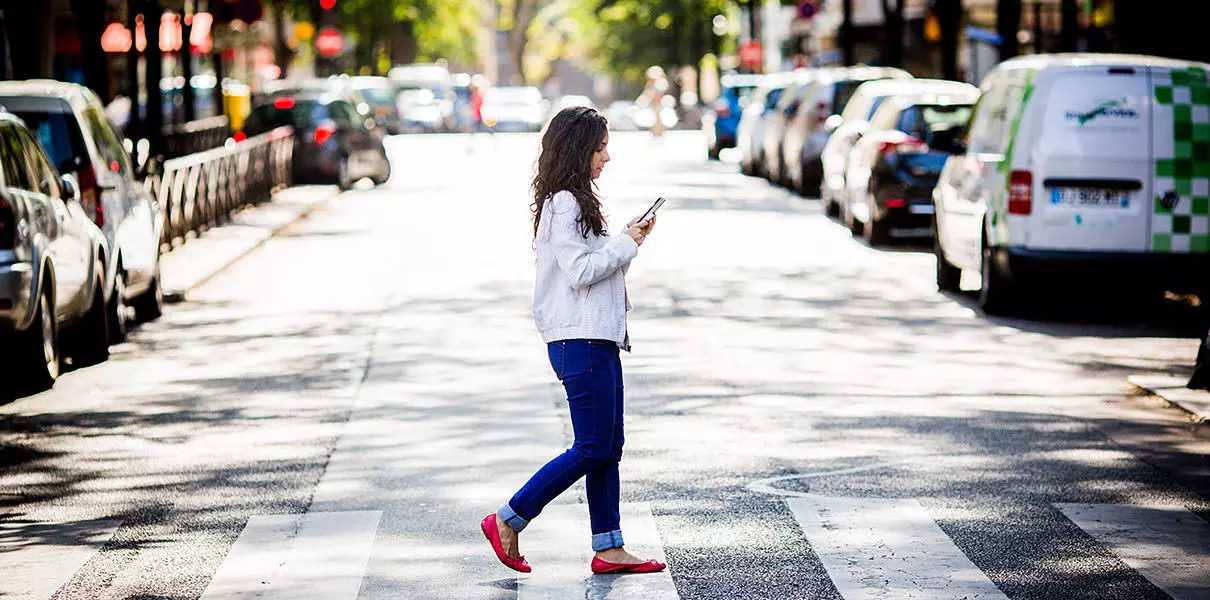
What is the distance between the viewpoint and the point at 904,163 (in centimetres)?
2100

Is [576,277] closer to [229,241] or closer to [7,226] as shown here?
[7,226]

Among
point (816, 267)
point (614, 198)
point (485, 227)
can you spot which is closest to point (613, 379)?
point (816, 267)

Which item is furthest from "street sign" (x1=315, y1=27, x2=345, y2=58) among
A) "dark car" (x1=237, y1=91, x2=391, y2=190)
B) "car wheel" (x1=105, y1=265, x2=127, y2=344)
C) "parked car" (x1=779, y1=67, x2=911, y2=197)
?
"car wheel" (x1=105, y1=265, x2=127, y2=344)

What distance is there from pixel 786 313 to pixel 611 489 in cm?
844

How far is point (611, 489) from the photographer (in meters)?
6.98

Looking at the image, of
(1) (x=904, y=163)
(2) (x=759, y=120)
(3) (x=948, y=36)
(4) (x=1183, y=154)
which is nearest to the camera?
(4) (x=1183, y=154)

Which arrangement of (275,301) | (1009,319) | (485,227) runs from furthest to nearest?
(485,227), (275,301), (1009,319)

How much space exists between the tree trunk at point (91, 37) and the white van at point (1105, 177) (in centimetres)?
1150

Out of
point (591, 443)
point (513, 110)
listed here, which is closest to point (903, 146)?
point (591, 443)

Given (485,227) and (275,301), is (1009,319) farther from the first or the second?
(485,227)

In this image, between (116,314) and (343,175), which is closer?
(116,314)

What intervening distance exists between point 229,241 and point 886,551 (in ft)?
49.7

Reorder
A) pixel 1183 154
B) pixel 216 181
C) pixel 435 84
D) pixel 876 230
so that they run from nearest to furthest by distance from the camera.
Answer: pixel 1183 154 → pixel 876 230 → pixel 216 181 → pixel 435 84

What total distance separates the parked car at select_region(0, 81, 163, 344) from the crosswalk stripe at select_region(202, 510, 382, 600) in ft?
20.5
